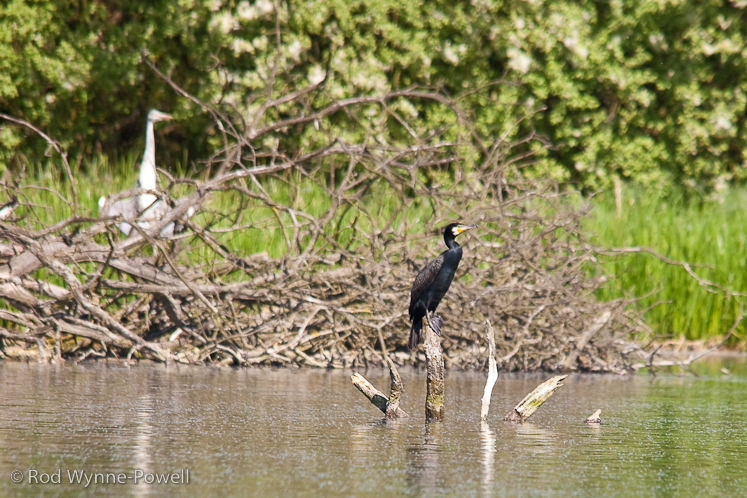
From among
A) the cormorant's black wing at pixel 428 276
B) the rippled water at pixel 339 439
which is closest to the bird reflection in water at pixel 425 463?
the rippled water at pixel 339 439

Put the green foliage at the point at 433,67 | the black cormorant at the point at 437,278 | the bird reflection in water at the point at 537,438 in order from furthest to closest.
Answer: the green foliage at the point at 433,67
the black cormorant at the point at 437,278
the bird reflection in water at the point at 537,438

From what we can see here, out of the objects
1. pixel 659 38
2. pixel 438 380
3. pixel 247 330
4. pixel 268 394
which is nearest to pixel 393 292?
pixel 247 330

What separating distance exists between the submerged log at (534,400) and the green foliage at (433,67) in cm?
770

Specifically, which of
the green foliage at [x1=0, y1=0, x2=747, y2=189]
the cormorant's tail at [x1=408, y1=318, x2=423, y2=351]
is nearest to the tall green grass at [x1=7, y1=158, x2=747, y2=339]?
the green foliage at [x1=0, y1=0, x2=747, y2=189]

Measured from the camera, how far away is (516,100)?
14000 millimetres

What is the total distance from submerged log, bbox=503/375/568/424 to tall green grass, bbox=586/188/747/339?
14.9ft

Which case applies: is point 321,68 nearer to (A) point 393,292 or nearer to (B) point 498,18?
(B) point 498,18

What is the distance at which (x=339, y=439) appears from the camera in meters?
4.42

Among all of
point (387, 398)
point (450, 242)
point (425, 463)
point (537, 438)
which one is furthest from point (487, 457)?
point (450, 242)

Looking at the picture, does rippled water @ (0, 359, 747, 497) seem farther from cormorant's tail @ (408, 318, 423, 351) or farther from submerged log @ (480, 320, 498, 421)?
cormorant's tail @ (408, 318, 423, 351)

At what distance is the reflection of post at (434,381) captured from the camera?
193 inches

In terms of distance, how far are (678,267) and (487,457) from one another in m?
6.75

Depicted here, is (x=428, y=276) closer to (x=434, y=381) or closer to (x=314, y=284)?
(x=434, y=381)

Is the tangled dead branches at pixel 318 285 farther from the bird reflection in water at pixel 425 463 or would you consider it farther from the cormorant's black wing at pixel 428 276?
the bird reflection in water at pixel 425 463
